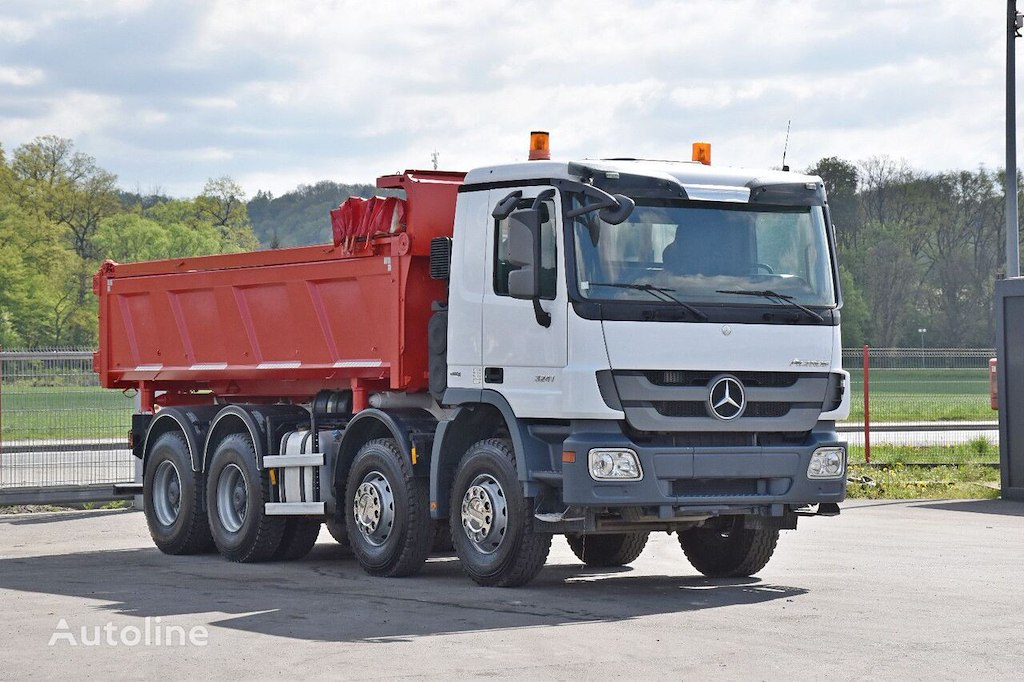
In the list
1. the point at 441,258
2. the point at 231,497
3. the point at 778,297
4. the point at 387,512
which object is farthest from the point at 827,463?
the point at 231,497

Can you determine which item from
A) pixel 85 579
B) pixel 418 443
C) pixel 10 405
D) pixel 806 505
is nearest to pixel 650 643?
pixel 806 505

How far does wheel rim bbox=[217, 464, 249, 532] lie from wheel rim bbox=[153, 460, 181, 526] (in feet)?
2.85

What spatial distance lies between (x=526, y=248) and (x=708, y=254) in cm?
134

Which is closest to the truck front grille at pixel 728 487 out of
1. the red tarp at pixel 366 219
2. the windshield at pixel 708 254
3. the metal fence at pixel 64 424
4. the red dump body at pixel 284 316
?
the windshield at pixel 708 254

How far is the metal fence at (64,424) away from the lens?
65.5 feet

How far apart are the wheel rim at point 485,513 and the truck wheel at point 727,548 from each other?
1665mm

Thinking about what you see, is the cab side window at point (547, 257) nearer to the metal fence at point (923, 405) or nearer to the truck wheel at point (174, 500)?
the truck wheel at point (174, 500)

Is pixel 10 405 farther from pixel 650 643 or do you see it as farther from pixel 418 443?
pixel 650 643

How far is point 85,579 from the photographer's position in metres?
13.1

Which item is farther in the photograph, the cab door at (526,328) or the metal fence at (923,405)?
the metal fence at (923,405)

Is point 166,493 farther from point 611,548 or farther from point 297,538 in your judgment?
point 611,548

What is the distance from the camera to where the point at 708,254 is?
38.5ft

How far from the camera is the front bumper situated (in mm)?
11281

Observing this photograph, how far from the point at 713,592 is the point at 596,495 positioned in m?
1.39
